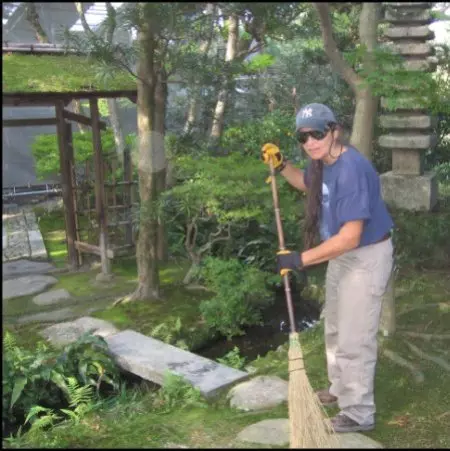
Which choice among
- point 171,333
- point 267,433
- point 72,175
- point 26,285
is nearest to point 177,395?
point 267,433

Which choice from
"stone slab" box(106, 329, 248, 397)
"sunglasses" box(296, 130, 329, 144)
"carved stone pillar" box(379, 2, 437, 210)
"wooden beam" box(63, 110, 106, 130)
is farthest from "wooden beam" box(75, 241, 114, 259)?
"sunglasses" box(296, 130, 329, 144)

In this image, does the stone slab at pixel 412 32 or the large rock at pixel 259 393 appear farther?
the stone slab at pixel 412 32

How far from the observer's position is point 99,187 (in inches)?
339

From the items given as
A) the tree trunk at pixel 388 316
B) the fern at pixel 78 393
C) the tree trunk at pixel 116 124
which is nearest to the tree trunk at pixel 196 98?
the tree trunk at pixel 116 124

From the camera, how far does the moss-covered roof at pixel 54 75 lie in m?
7.48

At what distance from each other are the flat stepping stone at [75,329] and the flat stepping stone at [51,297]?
90 centimetres

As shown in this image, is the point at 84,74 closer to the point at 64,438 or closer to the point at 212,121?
the point at 212,121

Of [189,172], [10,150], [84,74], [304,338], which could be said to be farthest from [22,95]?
[10,150]

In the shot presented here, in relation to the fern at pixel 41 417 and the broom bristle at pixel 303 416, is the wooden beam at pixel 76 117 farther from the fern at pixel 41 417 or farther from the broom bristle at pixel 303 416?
the broom bristle at pixel 303 416

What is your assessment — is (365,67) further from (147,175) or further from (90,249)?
(90,249)

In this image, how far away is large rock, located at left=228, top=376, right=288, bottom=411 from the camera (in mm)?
3939

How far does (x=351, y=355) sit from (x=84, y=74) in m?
6.14

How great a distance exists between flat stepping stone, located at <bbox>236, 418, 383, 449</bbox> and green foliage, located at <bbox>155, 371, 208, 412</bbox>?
2.02 ft

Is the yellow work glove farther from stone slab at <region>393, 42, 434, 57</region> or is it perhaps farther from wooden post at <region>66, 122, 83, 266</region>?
wooden post at <region>66, 122, 83, 266</region>
